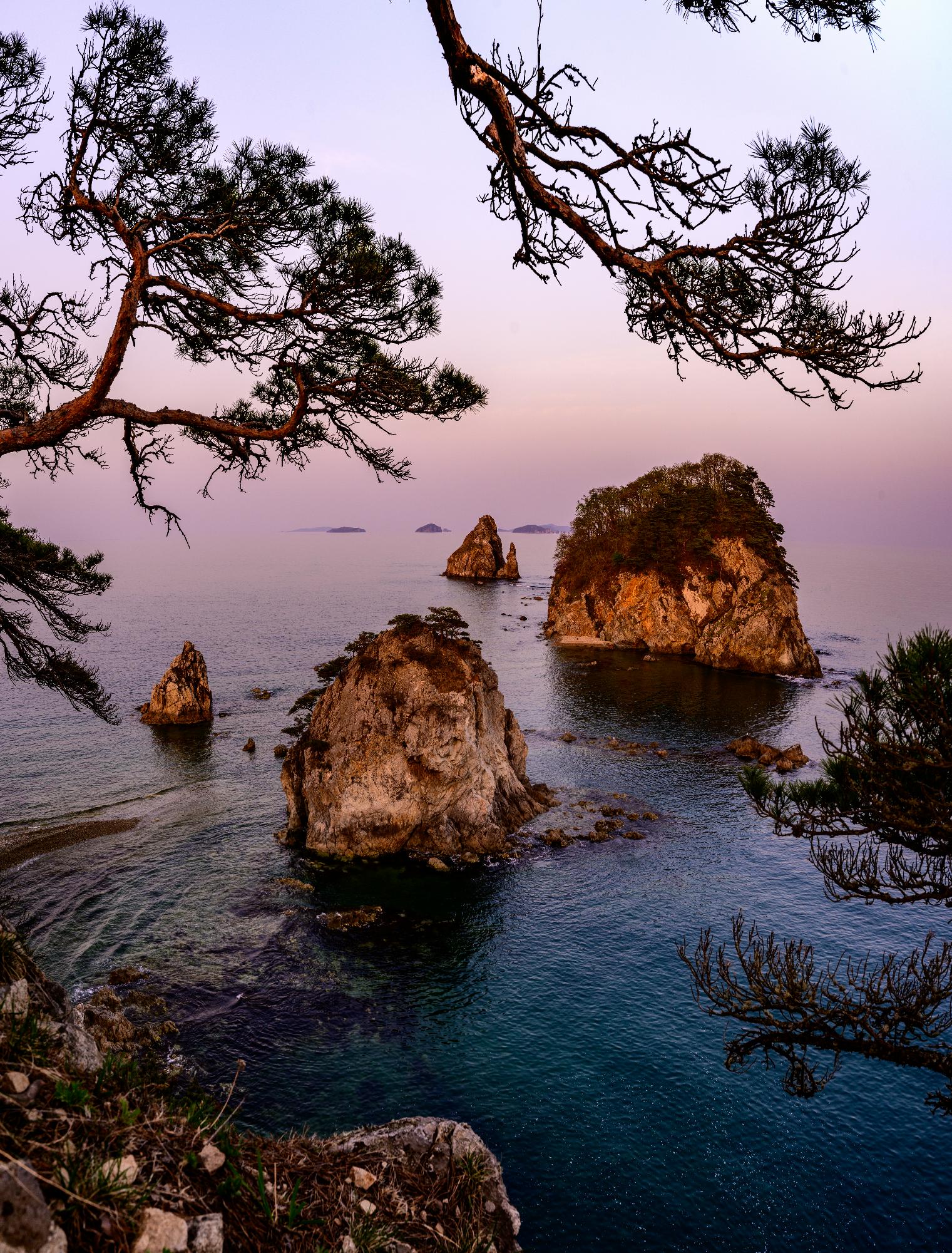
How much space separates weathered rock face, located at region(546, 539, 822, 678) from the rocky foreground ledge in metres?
74.9

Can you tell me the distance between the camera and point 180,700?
55.1 meters

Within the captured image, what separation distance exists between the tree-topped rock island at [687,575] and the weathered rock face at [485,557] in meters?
82.0

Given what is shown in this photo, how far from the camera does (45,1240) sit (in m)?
4.17

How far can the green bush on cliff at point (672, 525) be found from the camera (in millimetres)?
84000

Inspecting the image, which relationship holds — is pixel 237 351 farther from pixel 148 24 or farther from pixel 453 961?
pixel 453 961

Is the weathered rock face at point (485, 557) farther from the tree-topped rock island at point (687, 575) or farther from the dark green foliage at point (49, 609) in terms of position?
the dark green foliage at point (49, 609)

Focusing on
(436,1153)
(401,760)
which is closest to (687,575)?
(401,760)

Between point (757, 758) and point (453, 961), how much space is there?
29490mm

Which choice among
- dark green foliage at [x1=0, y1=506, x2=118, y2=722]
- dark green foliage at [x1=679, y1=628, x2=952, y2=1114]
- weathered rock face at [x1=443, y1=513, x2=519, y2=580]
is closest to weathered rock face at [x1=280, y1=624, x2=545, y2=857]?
dark green foliage at [x1=0, y1=506, x2=118, y2=722]

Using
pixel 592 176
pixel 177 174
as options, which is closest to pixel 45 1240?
pixel 592 176

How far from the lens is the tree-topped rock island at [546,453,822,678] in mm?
77312

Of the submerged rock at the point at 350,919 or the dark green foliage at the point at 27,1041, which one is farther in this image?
the submerged rock at the point at 350,919

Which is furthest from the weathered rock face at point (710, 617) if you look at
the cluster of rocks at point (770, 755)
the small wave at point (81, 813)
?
the small wave at point (81, 813)

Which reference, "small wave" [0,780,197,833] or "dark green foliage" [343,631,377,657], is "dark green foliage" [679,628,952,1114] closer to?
"dark green foliage" [343,631,377,657]
